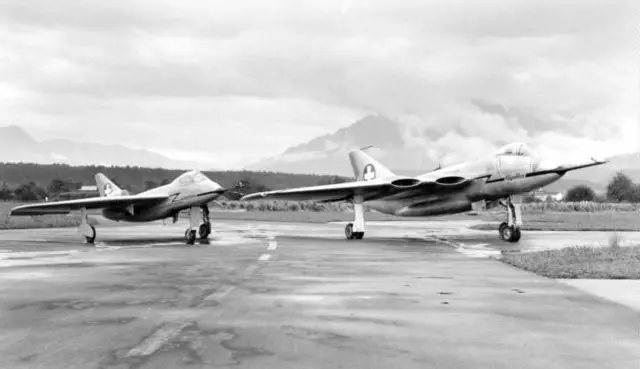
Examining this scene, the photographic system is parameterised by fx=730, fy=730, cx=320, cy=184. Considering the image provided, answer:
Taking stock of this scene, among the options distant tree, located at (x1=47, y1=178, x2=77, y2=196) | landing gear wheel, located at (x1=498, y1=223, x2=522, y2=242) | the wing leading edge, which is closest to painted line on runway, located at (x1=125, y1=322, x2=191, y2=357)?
landing gear wheel, located at (x1=498, y1=223, x2=522, y2=242)

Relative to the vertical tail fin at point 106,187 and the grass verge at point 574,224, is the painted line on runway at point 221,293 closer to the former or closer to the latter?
the grass verge at point 574,224

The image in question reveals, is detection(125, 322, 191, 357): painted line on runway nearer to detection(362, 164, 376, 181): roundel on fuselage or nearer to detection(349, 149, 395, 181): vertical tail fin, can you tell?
detection(349, 149, 395, 181): vertical tail fin

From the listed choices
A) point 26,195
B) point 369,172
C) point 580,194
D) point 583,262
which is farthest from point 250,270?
point 580,194

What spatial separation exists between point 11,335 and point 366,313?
393 centimetres

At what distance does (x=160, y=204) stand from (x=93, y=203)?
2534 mm

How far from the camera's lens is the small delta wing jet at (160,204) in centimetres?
2705

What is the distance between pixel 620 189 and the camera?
181 metres

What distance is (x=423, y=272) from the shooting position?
47.5 feet

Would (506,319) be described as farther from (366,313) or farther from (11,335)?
(11,335)

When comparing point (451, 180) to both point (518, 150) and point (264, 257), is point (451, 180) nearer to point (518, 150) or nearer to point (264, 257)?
point (518, 150)

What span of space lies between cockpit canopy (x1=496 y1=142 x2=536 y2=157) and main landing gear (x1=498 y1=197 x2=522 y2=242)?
5.58 ft

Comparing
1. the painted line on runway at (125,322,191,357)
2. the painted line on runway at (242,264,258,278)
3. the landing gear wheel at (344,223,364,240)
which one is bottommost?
the painted line on runway at (125,322,191,357)

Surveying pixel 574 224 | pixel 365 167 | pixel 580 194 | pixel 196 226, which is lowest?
pixel 574 224

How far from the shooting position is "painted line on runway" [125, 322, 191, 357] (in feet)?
21.0
